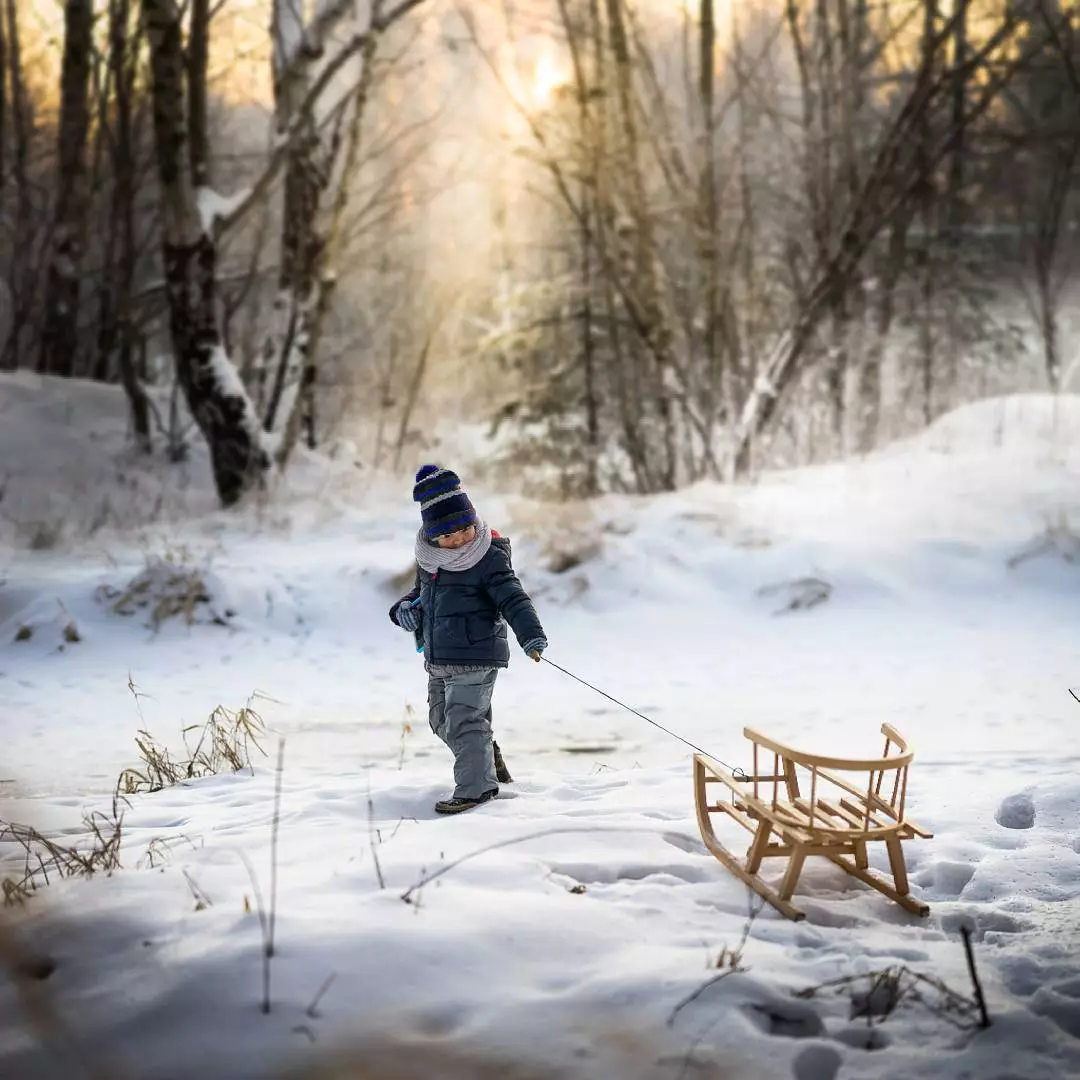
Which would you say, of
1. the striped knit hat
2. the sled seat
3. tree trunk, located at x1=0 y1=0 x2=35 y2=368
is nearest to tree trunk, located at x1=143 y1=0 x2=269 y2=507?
tree trunk, located at x1=0 y1=0 x2=35 y2=368

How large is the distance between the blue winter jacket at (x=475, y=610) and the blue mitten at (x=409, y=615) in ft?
0.43

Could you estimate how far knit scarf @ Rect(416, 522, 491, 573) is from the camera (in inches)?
167

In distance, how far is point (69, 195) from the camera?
42.6 ft

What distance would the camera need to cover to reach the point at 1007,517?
897cm

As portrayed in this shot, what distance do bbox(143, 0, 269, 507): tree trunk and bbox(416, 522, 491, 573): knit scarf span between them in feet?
23.5

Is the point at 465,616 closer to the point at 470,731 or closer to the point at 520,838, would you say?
the point at 470,731

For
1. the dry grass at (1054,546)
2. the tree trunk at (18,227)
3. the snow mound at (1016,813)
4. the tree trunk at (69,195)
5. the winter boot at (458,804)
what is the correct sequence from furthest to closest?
the tree trunk at (18,227), the tree trunk at (69,195), the dry grass at (1054,546), the winter boot at (458,804), the snow mound at (1016,813)

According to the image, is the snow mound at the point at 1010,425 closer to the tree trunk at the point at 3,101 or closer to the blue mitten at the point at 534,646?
the blue mitten at the point at 534,646

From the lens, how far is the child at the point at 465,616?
13.8 feet

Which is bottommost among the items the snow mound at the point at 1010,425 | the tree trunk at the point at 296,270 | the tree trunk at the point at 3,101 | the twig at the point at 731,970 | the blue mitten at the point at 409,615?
the twig at the point at 731,970

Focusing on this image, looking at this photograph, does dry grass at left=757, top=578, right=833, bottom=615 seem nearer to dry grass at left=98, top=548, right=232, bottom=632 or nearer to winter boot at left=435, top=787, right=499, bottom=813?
dry grass at left=98, top=548, right=232, bottom=632

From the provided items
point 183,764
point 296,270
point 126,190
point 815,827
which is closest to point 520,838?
point 815,827

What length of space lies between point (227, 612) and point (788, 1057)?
642 centimetres

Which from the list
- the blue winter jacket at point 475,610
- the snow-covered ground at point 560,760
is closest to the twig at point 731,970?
the snow-covered ground at point 560,760
